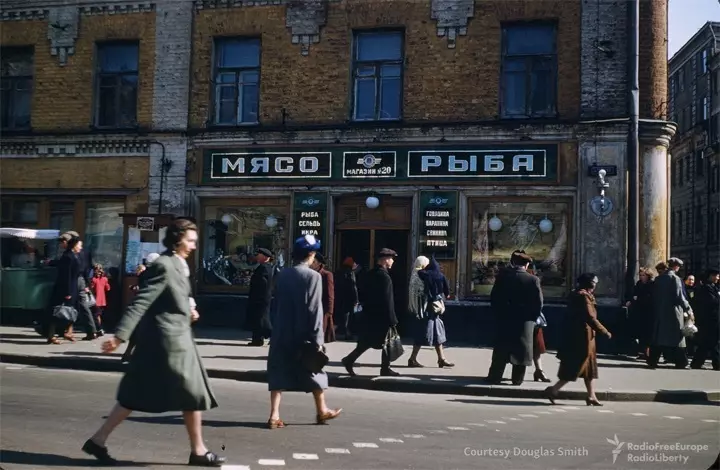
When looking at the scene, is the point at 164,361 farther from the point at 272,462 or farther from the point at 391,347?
the point at 391,347

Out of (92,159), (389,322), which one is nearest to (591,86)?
→ (389,322)

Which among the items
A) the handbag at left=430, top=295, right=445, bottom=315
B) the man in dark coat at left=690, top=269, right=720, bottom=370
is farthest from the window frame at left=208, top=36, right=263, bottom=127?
the man in dark coat at left=690, top=269, right=720, bottom=370

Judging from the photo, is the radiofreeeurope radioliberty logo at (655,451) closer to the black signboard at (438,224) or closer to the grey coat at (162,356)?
the grey coat at (162,356)

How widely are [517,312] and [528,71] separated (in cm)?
798

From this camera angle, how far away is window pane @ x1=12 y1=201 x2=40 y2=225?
65.9 ft

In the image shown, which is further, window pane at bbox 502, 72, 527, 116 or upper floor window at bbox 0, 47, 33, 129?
upper floor window at bbox 0, 47, 33, 129

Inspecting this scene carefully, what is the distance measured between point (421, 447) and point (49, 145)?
15.6m

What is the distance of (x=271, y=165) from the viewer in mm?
18453

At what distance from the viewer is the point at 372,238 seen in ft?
58.9

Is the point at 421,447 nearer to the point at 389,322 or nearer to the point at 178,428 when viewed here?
the point at 178,428

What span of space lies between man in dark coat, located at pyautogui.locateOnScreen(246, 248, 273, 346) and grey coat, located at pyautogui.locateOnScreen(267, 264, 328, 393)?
7.22 meters

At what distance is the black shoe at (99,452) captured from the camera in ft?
19.8

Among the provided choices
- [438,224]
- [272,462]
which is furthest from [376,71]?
[272,462]

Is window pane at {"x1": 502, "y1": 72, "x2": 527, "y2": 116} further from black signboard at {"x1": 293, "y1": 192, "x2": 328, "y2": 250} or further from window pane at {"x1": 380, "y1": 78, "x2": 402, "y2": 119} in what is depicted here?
black signboard at {"x1": 293, "y1": 192, "x2": 328, "y2": 250}
